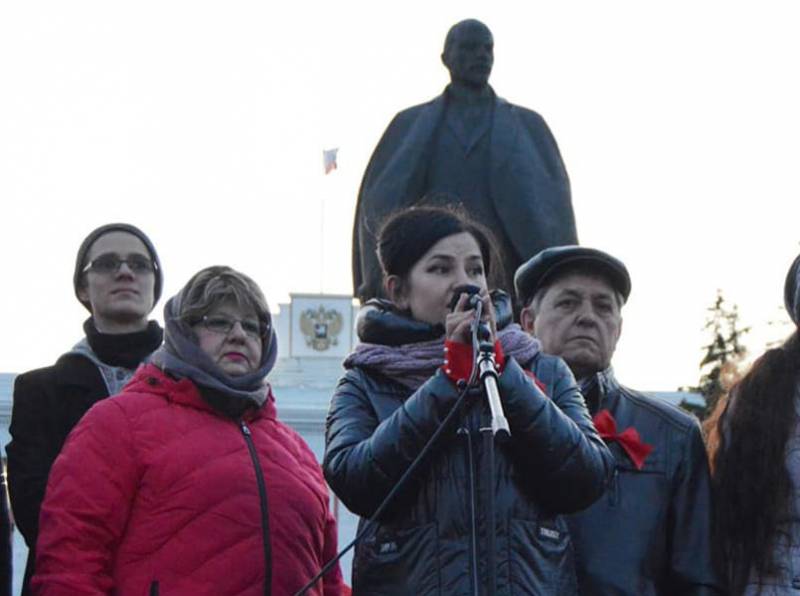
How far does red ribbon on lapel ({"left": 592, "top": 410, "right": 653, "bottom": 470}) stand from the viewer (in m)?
4.77

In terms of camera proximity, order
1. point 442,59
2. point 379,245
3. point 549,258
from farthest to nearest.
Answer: point 442,59, point 549,258, point 379,245

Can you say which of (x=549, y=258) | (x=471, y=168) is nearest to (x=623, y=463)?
(x=549, y=258)

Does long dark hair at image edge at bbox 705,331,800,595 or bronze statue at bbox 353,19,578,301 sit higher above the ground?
bronze statue at bbox 353,19,578,301

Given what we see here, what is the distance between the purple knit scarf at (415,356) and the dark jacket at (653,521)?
1.66 ft

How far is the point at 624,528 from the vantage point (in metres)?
4.69

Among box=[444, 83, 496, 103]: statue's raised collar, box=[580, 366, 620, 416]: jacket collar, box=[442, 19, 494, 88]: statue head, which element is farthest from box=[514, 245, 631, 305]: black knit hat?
box=[444, 83, 496, 103]: statue's raised collar

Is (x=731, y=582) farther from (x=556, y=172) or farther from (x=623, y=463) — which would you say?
(x=556, y=172)

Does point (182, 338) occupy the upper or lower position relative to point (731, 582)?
upper

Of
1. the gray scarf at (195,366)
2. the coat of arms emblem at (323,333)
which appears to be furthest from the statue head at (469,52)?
the coat of arms emblem at (323,333)

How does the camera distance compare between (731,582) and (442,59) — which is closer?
(731,582)

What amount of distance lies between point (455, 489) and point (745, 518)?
952 mm

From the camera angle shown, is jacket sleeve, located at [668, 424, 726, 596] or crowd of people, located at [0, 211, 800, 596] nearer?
crowd of people, located at [0, 211, 800, 596]

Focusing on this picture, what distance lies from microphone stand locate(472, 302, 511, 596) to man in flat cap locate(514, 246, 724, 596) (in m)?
0.72

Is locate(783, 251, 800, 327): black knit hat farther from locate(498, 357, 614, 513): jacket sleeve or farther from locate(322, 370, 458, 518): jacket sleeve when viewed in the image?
locate(322, 370, 458, 518): jacket sleeve
